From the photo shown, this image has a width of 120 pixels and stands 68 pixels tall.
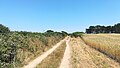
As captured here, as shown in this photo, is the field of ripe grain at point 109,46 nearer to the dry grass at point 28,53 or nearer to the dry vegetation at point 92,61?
the dry vegetation at point 92,61

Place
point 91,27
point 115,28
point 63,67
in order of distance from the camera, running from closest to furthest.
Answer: point 63,67 < point 115,28 < point 91,27

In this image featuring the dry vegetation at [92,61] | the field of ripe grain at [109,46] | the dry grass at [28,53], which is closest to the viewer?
the dry vegetation at [92,61]

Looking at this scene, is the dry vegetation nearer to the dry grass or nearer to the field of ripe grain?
the field of ripe grain

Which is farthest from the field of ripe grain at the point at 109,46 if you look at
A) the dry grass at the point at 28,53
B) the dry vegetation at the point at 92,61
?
the dry grass at the point at 28,53

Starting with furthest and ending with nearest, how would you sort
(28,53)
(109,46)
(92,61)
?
(109,46) < (28,53) < (92,61)

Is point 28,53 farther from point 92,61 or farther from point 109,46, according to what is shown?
point 109,46

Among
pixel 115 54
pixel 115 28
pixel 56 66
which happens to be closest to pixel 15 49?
pixel 56 66

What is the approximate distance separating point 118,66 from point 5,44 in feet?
31.4

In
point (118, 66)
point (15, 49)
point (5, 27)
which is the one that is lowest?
point (118, 66)

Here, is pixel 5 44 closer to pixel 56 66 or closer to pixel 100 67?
pixel 56 66

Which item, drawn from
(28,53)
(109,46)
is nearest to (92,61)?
(28,53)

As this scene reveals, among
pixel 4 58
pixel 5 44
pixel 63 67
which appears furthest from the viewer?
pixel 63 67

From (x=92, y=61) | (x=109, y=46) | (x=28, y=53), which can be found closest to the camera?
(x=92, y=61)

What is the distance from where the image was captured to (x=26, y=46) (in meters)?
28.9
